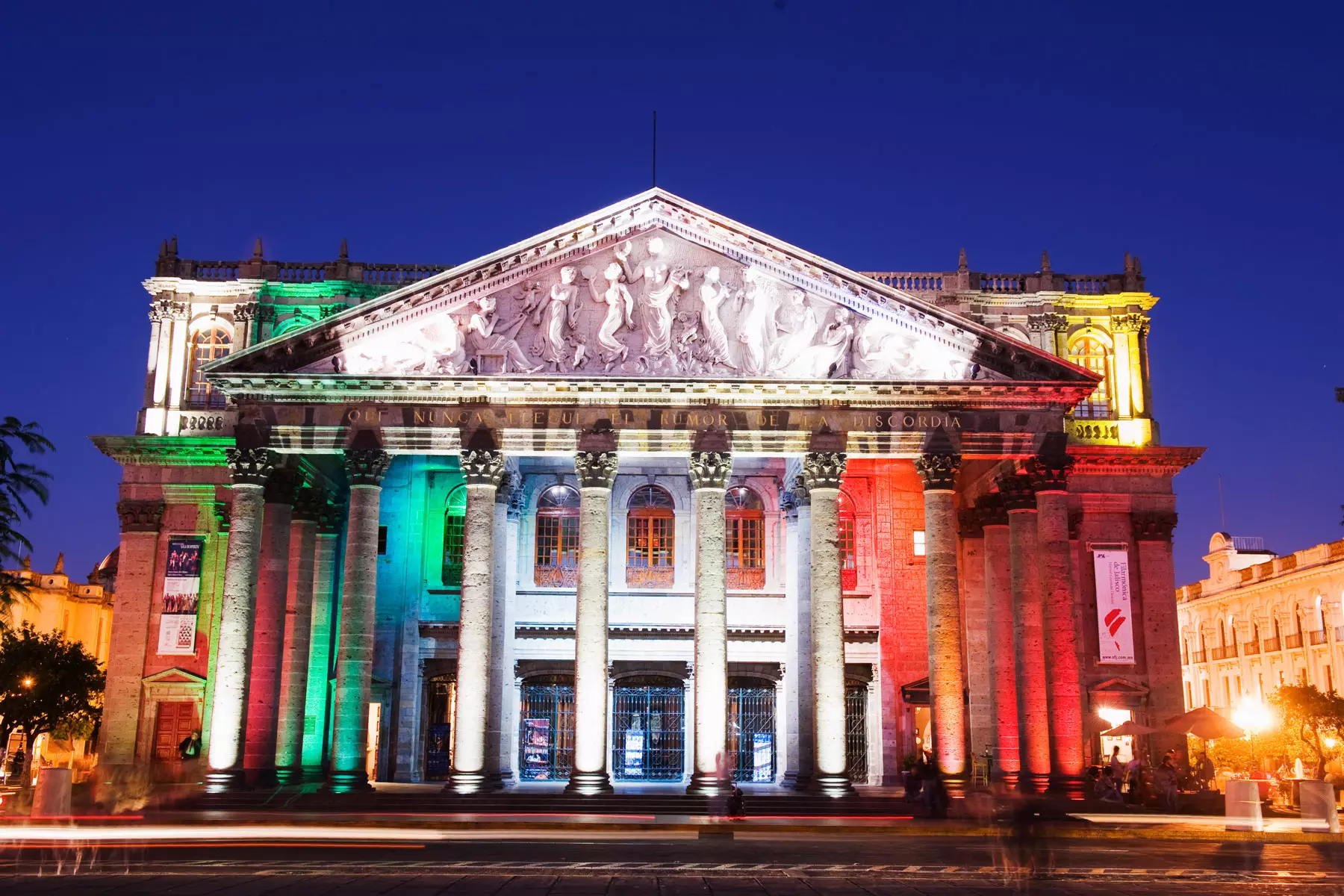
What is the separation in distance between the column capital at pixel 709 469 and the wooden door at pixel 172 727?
17.8m

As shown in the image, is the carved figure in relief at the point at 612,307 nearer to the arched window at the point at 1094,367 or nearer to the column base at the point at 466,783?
the column base at the point at 466,783

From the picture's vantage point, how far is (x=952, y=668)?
30656 mm

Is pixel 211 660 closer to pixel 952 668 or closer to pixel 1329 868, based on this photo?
pixel 952 668

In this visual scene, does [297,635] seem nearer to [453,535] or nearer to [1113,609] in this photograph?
[453,535]

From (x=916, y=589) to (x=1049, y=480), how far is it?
8.29m

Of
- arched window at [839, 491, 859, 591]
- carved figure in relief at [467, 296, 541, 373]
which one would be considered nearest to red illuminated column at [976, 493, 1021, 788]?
arched window at [839, 491, 859, 591]

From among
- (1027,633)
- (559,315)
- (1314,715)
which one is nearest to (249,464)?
(559,315)

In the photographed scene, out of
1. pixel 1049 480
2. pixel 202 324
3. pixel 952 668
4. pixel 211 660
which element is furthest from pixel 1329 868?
pixel 202 324

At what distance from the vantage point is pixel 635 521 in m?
39.9

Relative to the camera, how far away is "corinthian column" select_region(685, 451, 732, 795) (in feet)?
97.4

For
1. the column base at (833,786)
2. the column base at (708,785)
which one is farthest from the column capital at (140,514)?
the column base at (833,786)

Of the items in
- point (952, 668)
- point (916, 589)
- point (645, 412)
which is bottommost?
point (952, 668)

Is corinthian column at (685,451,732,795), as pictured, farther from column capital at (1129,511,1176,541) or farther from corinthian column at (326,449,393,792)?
column capital at (1129,511,1176,541)

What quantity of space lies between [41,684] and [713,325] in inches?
1273
